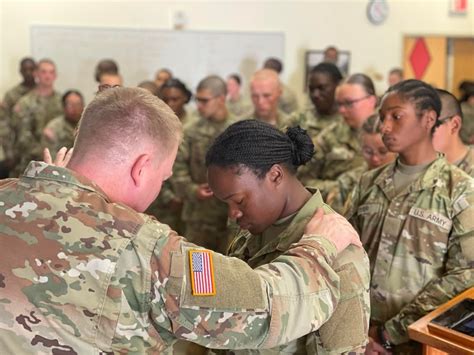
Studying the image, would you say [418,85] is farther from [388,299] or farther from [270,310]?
[270,310]

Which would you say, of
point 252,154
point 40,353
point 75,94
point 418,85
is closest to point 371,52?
point 75,94

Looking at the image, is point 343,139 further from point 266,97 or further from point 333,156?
point 266,97

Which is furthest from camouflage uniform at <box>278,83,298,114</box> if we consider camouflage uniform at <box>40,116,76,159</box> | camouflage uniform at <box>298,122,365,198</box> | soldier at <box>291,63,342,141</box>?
camouflage uniform at <box>298,122,365,198</box>

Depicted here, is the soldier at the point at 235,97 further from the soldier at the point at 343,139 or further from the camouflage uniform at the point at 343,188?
the camouflage uniform at the point at 343,188

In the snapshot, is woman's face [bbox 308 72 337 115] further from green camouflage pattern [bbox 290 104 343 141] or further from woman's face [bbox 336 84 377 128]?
woman's face [bbox 336 84 377 128]

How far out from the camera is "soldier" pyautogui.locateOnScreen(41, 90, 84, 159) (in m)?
4.85

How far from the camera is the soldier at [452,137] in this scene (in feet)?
8.47

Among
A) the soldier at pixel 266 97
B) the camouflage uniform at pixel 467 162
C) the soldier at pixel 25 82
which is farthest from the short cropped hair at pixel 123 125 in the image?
the soldier at pixel 25 82

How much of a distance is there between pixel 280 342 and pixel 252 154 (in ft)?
1.60

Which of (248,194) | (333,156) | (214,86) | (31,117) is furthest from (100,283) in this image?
(31,117)

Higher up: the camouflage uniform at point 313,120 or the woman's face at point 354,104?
the woman's face at point 354,104

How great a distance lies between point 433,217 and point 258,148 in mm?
832

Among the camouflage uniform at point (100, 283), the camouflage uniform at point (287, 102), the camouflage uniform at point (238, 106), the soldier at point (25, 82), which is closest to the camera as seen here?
the camouflage uniform at point (100, 283)

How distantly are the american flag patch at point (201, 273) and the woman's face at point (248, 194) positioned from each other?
1.16 ft
